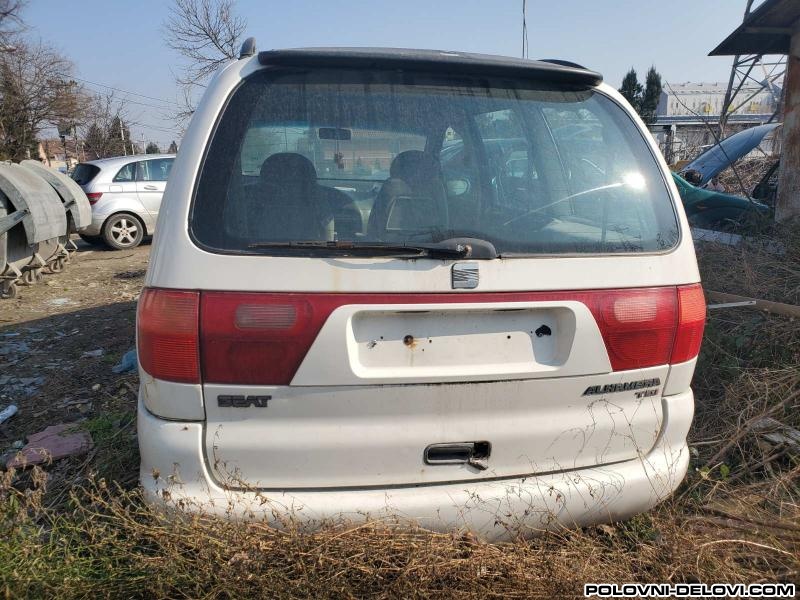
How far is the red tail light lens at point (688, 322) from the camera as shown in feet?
6.80

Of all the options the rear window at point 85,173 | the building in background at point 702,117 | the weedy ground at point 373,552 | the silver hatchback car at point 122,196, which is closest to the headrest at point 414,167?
the weedy ground at point 373,552

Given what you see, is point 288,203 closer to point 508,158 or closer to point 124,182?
point 508,158

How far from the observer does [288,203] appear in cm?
189

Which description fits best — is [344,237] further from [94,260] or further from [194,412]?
[94,260]

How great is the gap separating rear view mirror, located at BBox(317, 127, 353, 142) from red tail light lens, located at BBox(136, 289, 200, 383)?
2.34ft

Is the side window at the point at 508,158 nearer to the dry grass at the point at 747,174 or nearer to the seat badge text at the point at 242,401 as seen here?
the seat badge text at the point at 242,401

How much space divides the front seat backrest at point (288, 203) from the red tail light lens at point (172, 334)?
0.99 feet

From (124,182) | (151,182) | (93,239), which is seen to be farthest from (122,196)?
(93,239)

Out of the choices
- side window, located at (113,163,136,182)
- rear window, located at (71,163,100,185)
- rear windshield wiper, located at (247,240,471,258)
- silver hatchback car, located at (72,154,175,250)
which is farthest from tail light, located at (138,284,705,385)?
rear window, located at (71,163,100,185)

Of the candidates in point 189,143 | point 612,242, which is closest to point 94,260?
point 189,143

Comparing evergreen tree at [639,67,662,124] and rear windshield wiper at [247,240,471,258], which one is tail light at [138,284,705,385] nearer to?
rear windshield wiper at [247,240,471,258]

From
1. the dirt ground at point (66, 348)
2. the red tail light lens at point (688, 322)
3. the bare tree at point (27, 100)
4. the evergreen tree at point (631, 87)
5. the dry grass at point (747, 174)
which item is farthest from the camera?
the evergreen tree at point (631, 87)

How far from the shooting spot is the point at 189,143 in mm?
1889

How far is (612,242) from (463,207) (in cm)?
55
